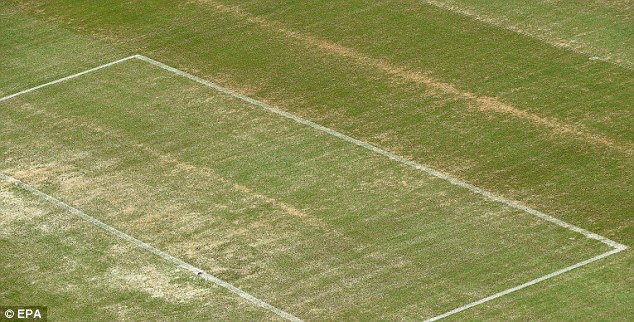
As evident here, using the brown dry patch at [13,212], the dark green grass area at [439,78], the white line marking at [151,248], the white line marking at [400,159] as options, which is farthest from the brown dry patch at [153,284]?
the dark green grass area at [439,78]

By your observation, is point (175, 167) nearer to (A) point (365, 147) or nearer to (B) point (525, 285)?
(A) point (365, 147)

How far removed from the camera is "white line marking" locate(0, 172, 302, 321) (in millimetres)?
27594

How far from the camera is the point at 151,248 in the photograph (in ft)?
97.8

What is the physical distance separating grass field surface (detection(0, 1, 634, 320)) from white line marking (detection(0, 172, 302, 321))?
0.17 m

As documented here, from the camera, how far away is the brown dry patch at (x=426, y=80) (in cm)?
3347

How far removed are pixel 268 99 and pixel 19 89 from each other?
20.3 feet

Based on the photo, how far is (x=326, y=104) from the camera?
117 ft

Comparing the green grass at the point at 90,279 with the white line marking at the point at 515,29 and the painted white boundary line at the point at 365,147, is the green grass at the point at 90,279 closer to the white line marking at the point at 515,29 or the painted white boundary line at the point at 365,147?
the painted white boundary line at the point at 365,147

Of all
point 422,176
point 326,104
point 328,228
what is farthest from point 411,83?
point 328,228

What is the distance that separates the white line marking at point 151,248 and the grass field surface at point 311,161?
172mm

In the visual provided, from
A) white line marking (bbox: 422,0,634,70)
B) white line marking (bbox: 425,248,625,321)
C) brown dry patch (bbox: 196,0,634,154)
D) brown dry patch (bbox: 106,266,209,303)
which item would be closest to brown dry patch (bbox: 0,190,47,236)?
brown dry patch (bbox: 106,266,209,303)

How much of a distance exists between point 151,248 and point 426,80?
9540 mm

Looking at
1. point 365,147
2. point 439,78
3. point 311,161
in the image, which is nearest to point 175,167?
point 311,161

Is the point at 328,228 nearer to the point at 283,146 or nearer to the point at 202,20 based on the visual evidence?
the point at 283,146
